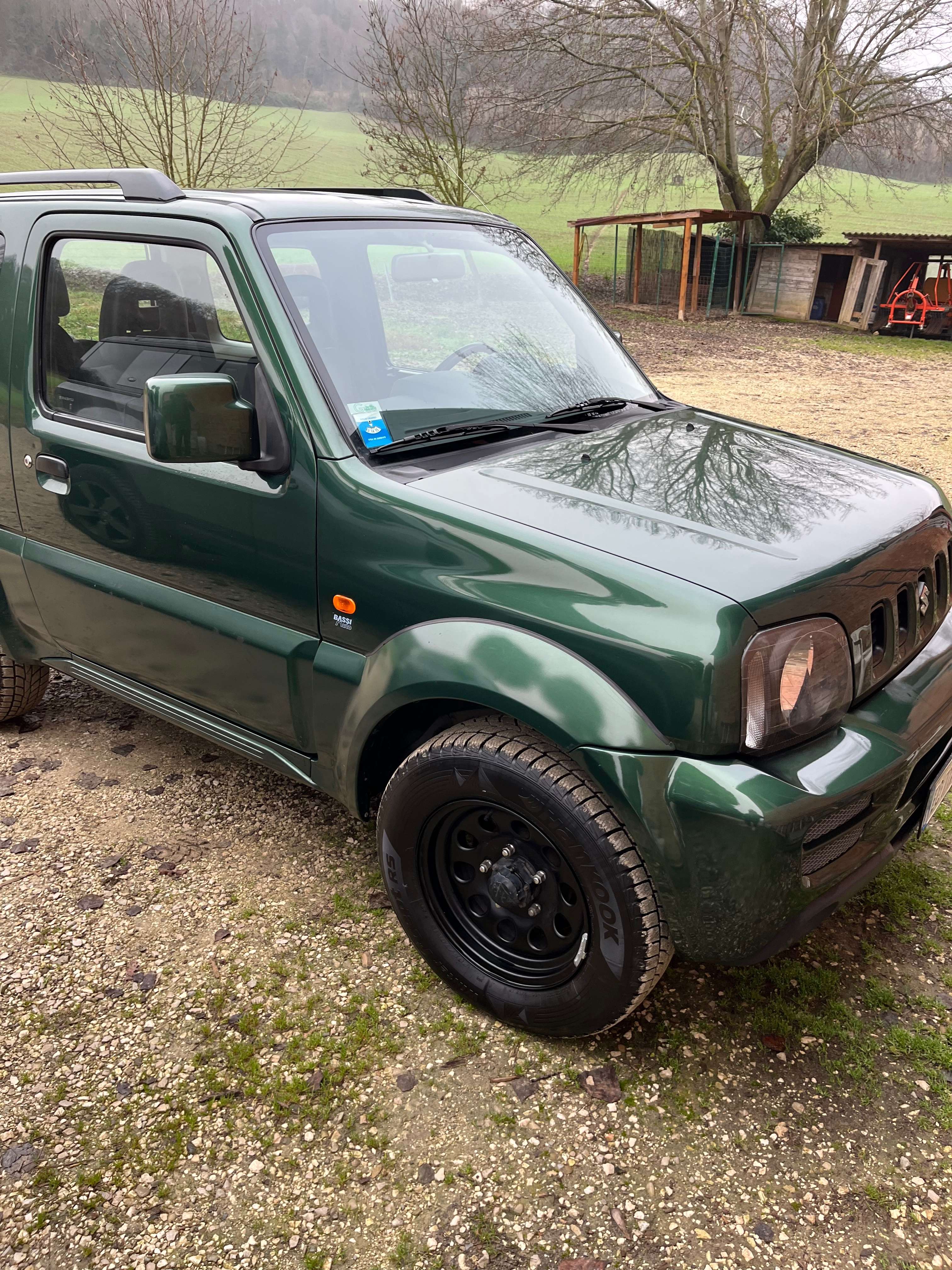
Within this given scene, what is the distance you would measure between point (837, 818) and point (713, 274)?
80.3 feet

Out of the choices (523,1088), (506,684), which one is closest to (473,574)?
(506,684)

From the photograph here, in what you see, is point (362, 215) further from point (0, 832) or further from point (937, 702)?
point (0, 832)

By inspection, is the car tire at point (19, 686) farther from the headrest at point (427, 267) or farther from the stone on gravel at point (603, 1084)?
the stone on gravel at point (603, 1084)

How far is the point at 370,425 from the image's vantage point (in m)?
2.48

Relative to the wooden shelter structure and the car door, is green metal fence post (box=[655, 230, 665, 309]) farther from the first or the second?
the car door

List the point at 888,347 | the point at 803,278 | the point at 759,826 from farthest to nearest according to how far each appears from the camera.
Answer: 1. the point at 803,278
2. the point at 888,347
3. the point at 759,826

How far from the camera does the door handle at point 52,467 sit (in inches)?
122

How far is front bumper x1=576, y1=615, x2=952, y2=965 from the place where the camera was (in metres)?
1.90

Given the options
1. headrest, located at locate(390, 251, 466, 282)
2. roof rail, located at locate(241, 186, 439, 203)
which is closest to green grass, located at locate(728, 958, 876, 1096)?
headrest, located at locate(390, 251, 466, 282)

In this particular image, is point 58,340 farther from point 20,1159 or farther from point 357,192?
point 20,1159

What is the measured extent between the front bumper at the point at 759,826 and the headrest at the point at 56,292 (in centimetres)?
245

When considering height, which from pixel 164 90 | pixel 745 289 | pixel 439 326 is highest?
pixel 164 90

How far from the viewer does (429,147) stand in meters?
20.3

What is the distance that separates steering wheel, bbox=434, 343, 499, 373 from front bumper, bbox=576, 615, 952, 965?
1.36m
